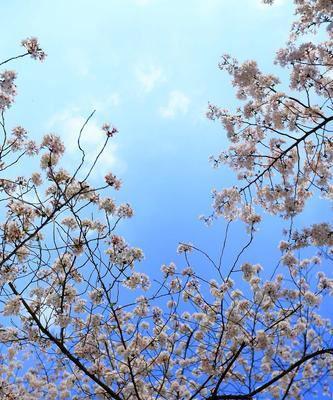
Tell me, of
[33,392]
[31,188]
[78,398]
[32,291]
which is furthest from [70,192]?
[33,392]

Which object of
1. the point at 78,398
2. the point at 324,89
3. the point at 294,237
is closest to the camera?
the point at 294,237

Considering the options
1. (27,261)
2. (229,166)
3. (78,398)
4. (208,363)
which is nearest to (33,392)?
(78,398)

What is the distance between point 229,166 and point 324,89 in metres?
1.78

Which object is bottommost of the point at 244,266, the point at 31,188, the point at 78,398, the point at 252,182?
the point at 78,398

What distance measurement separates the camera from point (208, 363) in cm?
710

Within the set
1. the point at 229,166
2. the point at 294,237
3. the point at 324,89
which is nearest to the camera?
the point at 294,237

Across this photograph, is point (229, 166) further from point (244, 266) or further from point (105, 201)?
point (105, 201)

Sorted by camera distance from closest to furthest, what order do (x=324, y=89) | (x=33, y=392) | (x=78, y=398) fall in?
(x=324, y=89) < (x=78, y=398) < (x=33, y=392)

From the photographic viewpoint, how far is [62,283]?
18.9 feet

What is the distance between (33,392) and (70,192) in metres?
5.66

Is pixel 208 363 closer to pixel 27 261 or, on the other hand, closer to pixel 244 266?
pixel 244 266

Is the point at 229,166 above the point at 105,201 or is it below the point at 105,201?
above

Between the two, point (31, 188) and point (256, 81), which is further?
point (256, 81)

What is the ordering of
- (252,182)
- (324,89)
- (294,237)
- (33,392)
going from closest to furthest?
(294,237)
(324,89)
(252,182)
(33,392)
